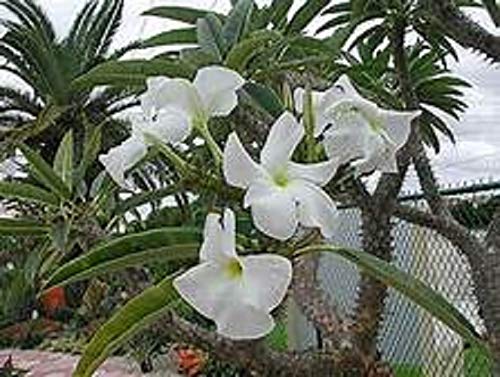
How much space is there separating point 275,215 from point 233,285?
0.14 ft

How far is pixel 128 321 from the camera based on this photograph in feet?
1.81

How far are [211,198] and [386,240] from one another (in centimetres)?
23

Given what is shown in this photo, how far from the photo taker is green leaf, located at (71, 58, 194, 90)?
70 cm

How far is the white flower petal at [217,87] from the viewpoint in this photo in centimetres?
53

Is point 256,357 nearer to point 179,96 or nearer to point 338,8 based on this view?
point 179,96

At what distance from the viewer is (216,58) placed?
2.36 feet

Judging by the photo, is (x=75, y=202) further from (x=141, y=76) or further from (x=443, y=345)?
(x=443, y=345)

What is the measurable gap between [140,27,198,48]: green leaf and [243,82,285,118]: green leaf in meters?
0.25

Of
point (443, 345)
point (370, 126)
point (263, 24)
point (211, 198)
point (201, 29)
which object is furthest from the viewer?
point (443, 345)

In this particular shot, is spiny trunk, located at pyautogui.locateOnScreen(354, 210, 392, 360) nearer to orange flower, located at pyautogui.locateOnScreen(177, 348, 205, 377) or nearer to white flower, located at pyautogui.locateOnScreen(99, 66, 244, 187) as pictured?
white flower, located at pyautogui.locateOnScreen(99, 66, 244, 187)

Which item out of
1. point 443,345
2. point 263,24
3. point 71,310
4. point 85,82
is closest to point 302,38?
point 263,24

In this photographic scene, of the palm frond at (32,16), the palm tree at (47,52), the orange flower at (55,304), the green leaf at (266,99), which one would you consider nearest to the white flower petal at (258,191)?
the green leaf at (266,99)

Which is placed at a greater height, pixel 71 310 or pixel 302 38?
pixel 302 38

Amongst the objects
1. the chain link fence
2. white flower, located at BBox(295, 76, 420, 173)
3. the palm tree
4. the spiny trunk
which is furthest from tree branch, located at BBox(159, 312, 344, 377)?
the palm tree
